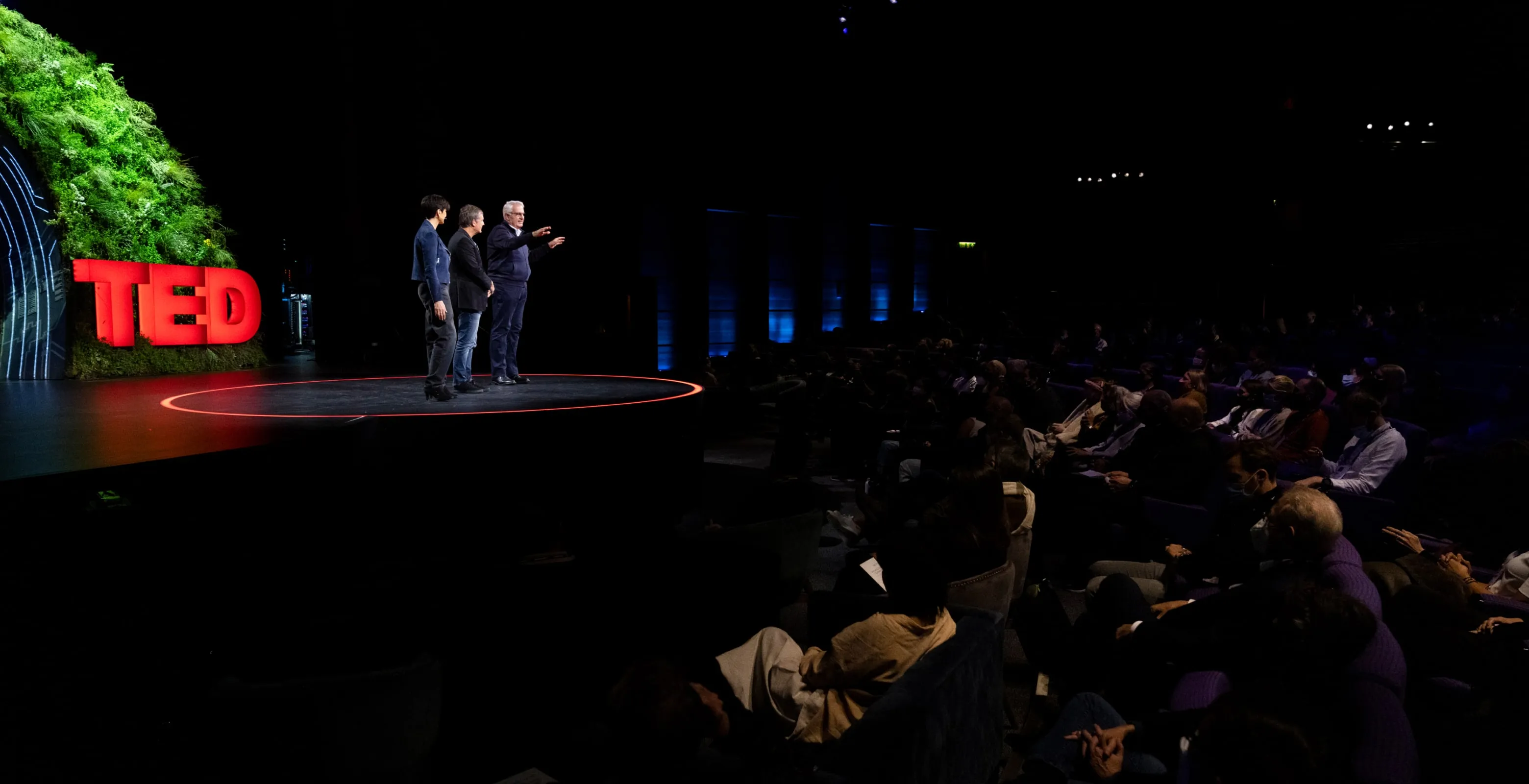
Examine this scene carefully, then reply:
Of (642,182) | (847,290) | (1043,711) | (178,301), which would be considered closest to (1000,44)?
(847,290)

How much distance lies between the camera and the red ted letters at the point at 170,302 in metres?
8.16

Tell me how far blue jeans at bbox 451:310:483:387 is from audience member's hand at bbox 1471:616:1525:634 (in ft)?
16.4

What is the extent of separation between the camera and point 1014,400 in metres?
6.95

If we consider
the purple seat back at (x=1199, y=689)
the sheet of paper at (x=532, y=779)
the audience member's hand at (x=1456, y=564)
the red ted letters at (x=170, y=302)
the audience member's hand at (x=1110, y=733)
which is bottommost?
the audience member's hand at (x=1110, y=733)

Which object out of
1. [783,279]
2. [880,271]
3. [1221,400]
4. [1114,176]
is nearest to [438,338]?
[1221,400]

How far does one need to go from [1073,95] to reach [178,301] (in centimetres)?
1486

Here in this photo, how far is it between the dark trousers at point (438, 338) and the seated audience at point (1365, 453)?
462 centimetres

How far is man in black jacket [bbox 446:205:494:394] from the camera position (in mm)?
5477

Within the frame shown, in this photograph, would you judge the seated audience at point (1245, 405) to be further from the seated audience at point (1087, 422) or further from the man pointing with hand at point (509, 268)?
the man pointing with hand at point (509, 268)

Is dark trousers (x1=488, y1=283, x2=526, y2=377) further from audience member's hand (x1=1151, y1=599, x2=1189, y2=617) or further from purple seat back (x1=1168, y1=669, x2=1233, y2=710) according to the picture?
purple seat back (x1=1168, y1=669, x2=1233, y2=710)

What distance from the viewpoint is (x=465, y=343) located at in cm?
564

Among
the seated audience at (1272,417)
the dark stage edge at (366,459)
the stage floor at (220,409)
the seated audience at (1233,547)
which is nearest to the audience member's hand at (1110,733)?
the seated audience at (1233,547)

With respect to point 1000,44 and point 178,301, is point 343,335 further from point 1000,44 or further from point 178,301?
point 1000,44

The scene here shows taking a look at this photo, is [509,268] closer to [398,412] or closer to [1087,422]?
[398,412]
